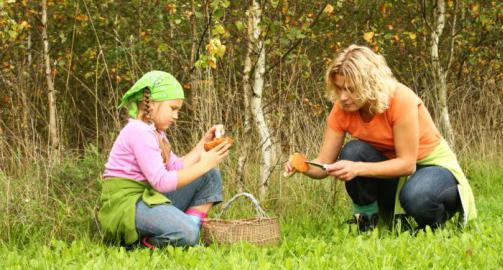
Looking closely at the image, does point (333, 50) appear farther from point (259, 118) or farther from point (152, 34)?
point (259, 118)

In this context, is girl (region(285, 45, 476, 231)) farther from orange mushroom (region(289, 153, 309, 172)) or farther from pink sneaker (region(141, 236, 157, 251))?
pink sneaker (region(141, 236, 157, 251))

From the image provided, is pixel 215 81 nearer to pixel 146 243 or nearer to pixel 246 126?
pixel 246 126

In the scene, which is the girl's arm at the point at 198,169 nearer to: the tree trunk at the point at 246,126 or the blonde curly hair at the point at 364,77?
the blonde curly hair at the point at 364,77

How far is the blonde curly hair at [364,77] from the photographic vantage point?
373 cm

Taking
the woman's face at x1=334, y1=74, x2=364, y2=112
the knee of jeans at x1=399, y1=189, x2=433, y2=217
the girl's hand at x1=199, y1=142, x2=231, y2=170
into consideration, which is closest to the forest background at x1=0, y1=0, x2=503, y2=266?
the girl's hand at x1=199, y1=142, x2=231, y2=170

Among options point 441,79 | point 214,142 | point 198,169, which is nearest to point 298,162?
point 214,142

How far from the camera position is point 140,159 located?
11.9 ft

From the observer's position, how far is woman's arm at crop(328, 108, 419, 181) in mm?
3832

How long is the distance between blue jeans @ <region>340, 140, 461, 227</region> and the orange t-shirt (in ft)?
0.20

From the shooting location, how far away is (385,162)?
3881 millimetres

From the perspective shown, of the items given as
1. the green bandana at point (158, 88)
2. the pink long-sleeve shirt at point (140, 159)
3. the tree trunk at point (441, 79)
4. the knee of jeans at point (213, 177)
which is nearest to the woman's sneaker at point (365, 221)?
the knee of jeans at point (213, 177)

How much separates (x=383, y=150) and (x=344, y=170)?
0.43m

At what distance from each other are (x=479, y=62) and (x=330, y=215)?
5.28m

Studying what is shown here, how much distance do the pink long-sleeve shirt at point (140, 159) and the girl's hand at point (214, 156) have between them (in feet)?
0.56
